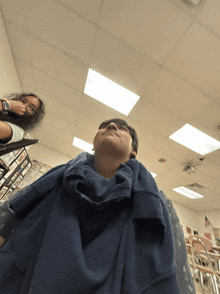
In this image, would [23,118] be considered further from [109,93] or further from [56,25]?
[109,93]

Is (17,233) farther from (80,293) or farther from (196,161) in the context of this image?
(196,161)

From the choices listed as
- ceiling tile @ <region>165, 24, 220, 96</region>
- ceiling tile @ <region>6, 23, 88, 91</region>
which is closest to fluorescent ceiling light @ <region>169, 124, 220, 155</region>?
ceiling tile @ <region>165, 24, 220, 96</region>

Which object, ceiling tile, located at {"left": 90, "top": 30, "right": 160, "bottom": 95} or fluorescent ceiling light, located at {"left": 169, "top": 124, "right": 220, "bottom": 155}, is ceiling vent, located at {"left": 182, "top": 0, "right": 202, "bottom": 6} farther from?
fluorescent ceiling light, located at {"left": 169, "top": 124, "right": 220, "bottom": 155}

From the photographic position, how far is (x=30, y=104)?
47.5 inches

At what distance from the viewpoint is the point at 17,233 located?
45cm

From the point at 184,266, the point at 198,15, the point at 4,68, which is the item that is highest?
the point at 198,15

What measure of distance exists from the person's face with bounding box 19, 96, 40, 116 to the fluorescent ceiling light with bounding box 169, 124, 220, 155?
274 centimetres

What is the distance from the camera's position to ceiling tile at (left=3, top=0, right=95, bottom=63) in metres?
1.65

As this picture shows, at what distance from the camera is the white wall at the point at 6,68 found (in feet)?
6.70

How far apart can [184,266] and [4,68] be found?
3329 millimetres

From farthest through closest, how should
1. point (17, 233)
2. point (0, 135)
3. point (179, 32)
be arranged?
point (179, 32) < point (0, 135) < point (17, 233)

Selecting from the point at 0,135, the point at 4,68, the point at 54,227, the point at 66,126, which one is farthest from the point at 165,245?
the point at 66,126

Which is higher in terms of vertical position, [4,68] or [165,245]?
[4,68]

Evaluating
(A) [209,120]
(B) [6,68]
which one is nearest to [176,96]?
(A) [209,120]
